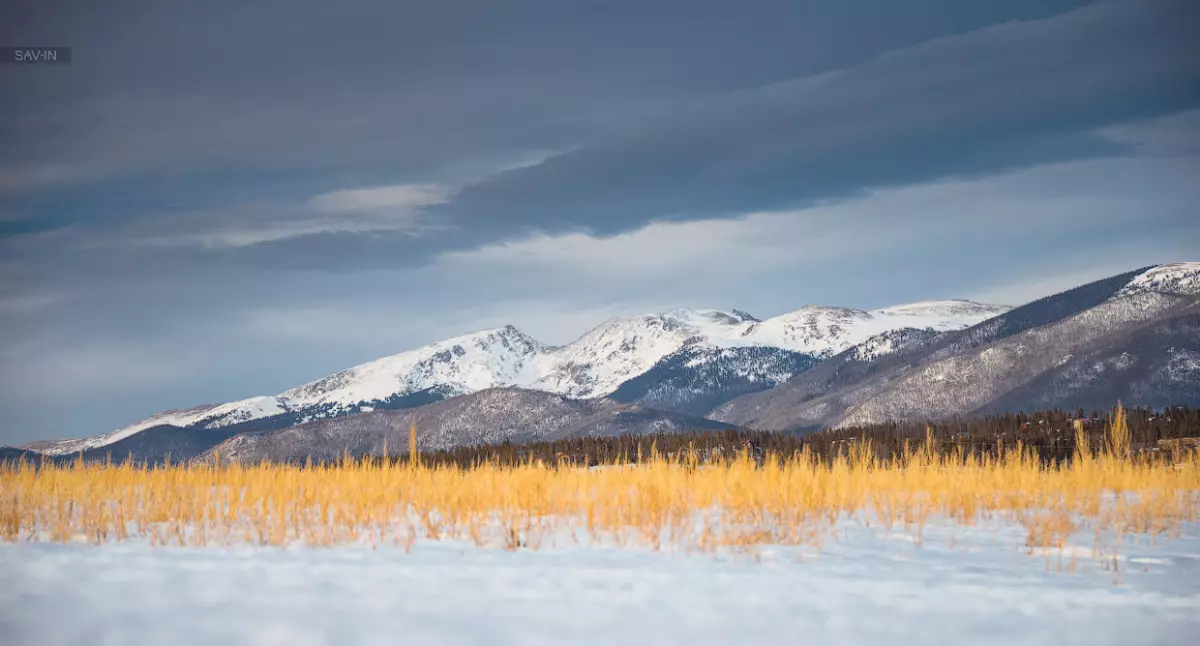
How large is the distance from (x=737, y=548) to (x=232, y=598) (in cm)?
519

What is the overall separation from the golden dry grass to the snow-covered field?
0.68m

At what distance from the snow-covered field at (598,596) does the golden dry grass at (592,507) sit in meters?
0.68

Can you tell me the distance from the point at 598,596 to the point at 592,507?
12.9 feet

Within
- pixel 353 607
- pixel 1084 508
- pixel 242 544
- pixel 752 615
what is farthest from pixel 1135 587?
pixel 242 544

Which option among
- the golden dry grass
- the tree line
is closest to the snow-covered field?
the golden dry grass

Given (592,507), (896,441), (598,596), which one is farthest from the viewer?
(896,441)

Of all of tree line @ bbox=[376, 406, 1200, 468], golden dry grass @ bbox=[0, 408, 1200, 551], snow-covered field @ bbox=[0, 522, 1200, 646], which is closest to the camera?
snow-covered field @ bbox=[0, 522, 1200, 646]

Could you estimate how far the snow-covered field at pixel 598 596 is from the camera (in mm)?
7309

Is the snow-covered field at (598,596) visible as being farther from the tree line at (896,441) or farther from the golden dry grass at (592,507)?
the tree line at (896,441)

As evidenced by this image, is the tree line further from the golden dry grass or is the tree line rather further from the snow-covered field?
the snow-covered field

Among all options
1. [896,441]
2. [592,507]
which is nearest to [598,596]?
[592,507]

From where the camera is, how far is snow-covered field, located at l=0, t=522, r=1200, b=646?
24.0 feet

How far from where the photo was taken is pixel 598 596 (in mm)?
8359

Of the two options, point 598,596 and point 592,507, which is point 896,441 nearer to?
point 592,507
